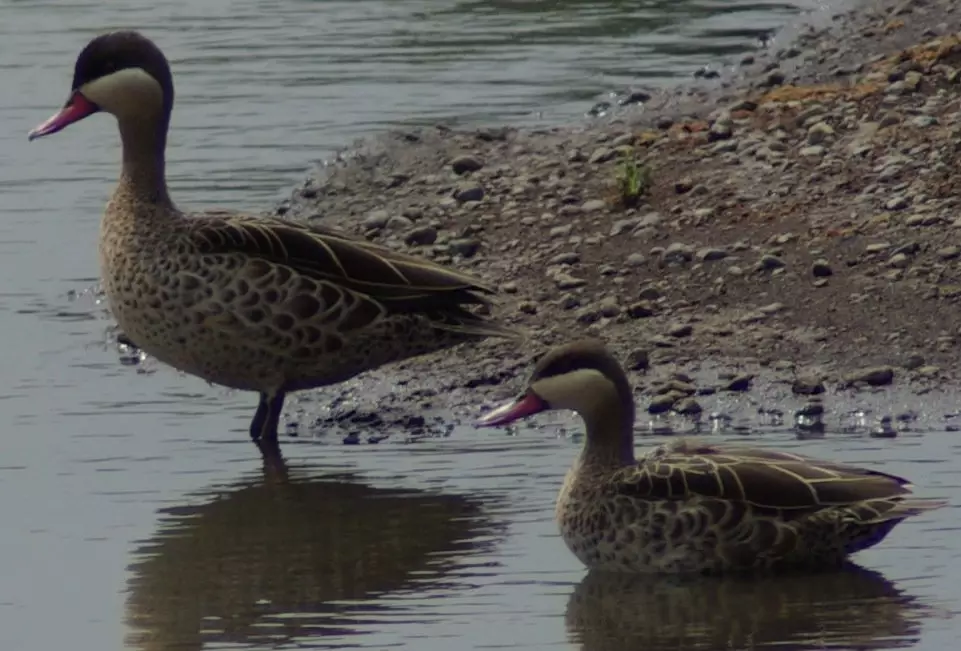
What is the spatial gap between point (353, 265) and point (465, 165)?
454 centimetres

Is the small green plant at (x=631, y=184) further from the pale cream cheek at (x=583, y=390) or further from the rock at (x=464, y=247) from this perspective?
the pale cream cheek at (x=583, y=390)

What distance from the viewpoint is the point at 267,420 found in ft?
35.6

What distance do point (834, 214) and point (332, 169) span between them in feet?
14.3

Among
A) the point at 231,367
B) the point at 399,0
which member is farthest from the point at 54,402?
the point at 399,0

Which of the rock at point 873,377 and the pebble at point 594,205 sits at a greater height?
the pebble at point 594,205

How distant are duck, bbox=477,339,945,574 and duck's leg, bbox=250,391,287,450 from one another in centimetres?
210

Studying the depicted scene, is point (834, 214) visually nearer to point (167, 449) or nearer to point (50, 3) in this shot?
point (167, 449)

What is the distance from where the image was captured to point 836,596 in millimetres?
8508

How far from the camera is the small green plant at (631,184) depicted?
13.8 m

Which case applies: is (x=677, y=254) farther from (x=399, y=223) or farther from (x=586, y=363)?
(x=586, y=363)

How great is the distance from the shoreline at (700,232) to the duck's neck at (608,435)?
154 cm

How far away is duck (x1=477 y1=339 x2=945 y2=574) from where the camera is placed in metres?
8.73

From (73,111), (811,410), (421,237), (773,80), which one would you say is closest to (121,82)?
(73,111)

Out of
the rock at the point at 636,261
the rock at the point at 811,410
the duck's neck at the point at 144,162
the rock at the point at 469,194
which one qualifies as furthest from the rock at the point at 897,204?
the duck's neck at the point at 144,162
